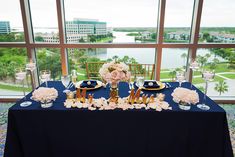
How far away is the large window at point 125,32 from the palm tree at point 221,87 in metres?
0.22

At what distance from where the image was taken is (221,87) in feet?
11.1

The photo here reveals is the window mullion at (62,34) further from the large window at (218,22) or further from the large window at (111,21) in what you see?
the large window at (218,22)

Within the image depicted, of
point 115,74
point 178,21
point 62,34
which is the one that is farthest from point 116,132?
point 178,21

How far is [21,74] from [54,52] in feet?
5.16

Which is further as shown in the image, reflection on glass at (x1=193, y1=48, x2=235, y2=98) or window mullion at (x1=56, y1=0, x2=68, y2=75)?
reflection on glass at (x1=193, y1=48, x2=235, y2=98)

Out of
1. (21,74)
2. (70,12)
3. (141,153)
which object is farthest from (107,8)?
(141,153)

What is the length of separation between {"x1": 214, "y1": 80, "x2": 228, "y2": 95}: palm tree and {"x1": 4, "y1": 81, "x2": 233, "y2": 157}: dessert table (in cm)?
205

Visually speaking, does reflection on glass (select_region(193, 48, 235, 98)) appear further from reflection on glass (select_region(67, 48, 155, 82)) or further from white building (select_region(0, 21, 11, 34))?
white building (select_region(0, 21, 11, 34))

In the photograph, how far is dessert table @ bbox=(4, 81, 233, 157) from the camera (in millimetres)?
1509

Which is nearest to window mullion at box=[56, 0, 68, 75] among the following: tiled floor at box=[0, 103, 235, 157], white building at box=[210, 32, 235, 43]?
tiled floor at box=[0, 103, 235, 157]

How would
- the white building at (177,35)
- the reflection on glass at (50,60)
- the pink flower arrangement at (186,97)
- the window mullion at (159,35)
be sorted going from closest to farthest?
the pink flower arrangement at (186,97), the window mullion at (159,35), the white building at (177,35), the reflection on glass at (50,60)

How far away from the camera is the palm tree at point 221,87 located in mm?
3365

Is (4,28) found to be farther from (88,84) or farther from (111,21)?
(88,84)

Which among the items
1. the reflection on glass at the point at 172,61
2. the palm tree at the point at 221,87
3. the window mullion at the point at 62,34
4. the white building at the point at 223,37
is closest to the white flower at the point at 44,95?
the window mullion at the point at 62,34
